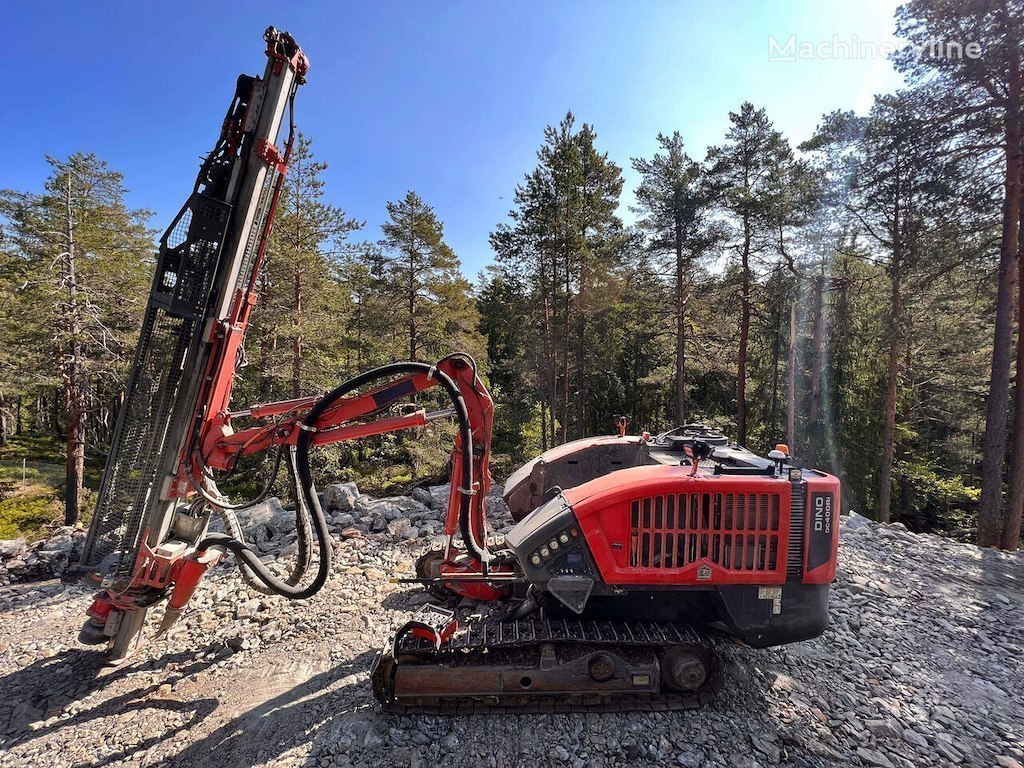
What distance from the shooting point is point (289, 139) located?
4.09 meters

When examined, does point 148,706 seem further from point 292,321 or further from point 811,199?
point 811,199

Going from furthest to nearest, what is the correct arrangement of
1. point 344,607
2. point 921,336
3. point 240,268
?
point 921,336, point 344,607, point 240,268

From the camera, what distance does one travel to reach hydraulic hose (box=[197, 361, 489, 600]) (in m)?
3.82

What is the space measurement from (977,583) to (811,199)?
38.1 feet

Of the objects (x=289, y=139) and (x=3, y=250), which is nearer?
(x=289, y=139)

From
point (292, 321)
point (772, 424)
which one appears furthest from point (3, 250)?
point (772, 424)

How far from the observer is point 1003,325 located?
9000 millimetres

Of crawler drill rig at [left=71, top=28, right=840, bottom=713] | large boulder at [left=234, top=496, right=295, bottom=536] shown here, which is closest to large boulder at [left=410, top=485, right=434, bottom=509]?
large boulder at [left=234, top=496, right=295, bottom=536]

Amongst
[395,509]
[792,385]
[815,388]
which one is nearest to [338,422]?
[395,509]

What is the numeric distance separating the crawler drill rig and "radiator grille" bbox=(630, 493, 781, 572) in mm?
14

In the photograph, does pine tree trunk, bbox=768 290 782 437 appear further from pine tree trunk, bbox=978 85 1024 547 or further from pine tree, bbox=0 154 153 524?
pine tree, bbox=0 154 153 524

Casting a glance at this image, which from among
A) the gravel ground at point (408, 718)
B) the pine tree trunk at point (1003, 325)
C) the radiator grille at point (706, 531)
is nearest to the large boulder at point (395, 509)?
the gravel ground at point (408, 718)

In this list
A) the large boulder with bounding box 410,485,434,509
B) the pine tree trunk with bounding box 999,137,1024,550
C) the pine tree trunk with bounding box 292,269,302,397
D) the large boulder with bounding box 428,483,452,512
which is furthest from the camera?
the pine tree trunk with bounding box 292,269,302,397

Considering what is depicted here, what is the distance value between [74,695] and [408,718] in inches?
113
